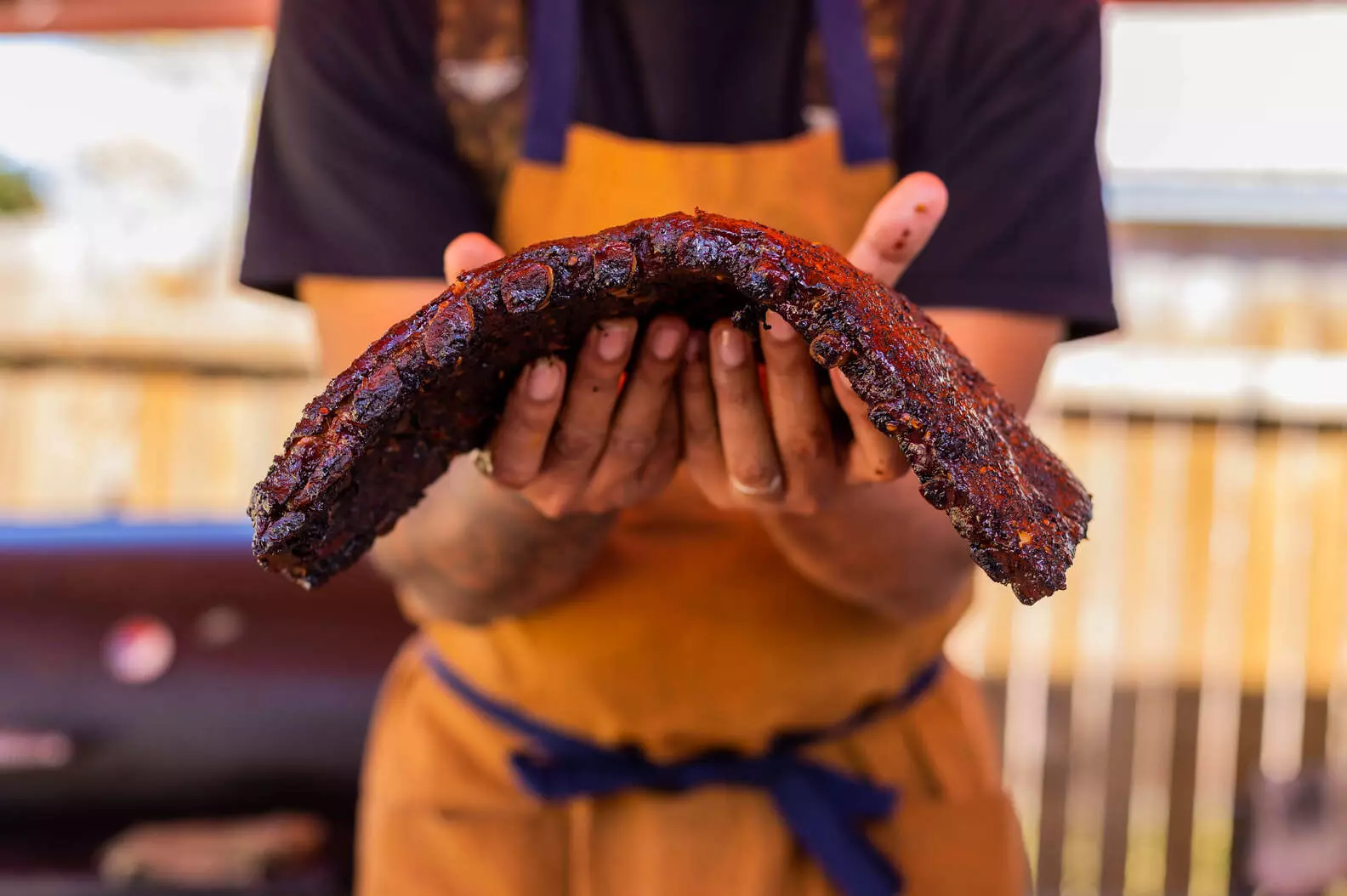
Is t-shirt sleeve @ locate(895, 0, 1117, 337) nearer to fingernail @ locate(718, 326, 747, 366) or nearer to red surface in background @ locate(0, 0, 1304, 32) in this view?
fingernail @ locate(718, 326, 747, 366)

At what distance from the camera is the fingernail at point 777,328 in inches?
28.4

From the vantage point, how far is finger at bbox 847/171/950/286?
33.2 inches

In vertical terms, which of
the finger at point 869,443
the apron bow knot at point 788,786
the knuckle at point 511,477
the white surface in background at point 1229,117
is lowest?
the apron bow knot at point 788,786

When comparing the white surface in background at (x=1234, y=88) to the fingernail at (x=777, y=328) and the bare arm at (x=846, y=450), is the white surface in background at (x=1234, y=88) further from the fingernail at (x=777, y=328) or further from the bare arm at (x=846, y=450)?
the fingernail at (x=777, y=328)

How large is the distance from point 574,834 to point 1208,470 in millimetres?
2744

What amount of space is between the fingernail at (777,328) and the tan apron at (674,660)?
470 mm

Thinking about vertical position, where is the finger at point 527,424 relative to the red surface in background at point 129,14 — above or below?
above

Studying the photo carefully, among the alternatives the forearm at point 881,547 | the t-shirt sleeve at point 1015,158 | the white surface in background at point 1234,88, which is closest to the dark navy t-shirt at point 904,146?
the t-shirt sleeve at point 1015,158

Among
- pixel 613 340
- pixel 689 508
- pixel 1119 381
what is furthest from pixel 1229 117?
pixel 613 340

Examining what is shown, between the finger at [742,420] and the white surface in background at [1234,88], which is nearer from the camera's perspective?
the finger at [742,420]

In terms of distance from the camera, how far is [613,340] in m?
0.76

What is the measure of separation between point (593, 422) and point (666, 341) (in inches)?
3.7

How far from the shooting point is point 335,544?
31.7 inches

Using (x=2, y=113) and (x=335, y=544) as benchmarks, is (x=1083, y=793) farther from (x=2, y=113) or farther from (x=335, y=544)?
(x=2, y=113)
